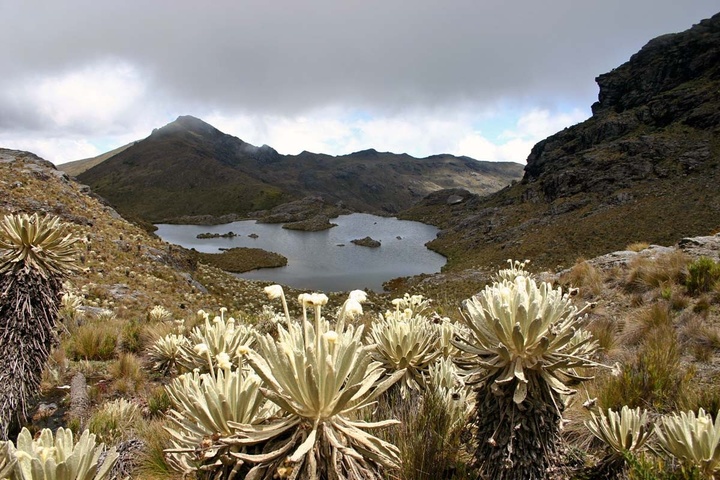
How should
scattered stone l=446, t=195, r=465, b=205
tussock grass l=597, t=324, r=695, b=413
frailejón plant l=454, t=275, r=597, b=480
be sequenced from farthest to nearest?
scattered stone l=446, t=195, r=465, b=205, tussock grass l=597, t=324, r=695, b=413, frailejón plant l=454, t=275, r=597, b=480

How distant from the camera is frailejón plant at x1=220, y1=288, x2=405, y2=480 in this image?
1.52 m

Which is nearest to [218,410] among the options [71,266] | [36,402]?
[71,266]

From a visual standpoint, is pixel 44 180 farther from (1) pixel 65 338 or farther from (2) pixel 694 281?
(2) pixel 694 281

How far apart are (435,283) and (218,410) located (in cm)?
2729

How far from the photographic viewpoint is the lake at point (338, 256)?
32.2m

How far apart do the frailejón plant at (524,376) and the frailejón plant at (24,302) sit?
4.68 metres

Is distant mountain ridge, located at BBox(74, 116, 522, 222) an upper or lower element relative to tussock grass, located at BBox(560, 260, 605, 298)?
upper

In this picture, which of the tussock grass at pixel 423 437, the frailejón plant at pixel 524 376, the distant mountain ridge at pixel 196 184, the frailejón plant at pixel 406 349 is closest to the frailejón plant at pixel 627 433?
the frailejón plant at pixel 524 376

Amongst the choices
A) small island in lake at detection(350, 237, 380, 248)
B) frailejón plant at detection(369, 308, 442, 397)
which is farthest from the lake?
frailejón plant at detection(369, 308, 442, 397)

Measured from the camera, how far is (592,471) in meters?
2.27

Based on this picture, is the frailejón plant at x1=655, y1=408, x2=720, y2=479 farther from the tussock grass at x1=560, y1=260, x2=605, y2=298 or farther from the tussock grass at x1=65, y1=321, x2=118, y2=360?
the tussock grass at x1=65, y1=321, x2=118, y2=360

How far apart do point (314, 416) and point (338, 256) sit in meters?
42.4

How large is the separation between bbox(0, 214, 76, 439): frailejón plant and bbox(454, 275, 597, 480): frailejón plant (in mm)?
4675

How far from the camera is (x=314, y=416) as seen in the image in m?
1.58
